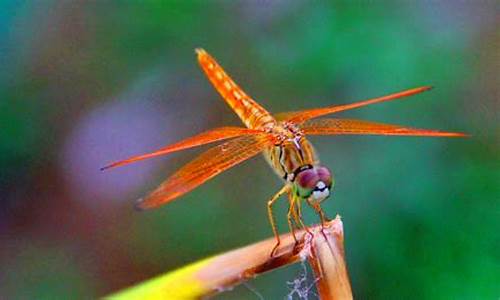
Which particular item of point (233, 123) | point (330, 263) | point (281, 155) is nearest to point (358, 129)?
point (281, 155)

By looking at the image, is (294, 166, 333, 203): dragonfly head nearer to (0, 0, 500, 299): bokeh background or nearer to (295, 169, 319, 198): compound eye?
(295, 169, 319, 198): compound eye

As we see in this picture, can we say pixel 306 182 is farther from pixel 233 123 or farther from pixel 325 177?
pixel 233 123

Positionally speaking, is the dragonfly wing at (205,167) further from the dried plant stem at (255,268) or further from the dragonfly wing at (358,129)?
the dried plant stem at (255,268)

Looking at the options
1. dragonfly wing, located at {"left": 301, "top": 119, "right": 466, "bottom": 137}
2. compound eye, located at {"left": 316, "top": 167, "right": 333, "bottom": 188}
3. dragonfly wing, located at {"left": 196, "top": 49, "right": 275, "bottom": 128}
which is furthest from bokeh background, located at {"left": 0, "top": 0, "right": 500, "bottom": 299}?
compound eye, located at {"left": 316, "top": 167, "right": 333, "bottom": 188}

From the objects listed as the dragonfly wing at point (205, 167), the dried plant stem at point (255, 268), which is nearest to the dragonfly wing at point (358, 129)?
the dragonfly wing at point (205, 167)

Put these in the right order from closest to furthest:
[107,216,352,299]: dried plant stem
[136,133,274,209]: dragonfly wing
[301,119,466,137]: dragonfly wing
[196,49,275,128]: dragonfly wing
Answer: [107,216,352,299]: dried plant stem → [136,133,274,209]: dragonfly wing → [301,119,466,137]: dragonfly wing → [196,49,275,128]: dragonfly wing

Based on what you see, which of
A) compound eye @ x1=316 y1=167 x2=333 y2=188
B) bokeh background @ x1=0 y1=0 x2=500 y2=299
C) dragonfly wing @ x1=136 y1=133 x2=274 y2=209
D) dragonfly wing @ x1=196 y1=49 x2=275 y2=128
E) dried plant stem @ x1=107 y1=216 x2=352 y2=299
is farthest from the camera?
bokeh background @ x1=0 y1=0 x2=500 y2=299

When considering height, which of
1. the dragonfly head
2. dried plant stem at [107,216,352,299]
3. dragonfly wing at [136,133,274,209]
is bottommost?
dried plant stem at [107,216,352,299]

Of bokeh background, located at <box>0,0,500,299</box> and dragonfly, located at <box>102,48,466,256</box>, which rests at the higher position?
bokeh background, located at <box>0,0,500,299</box>
